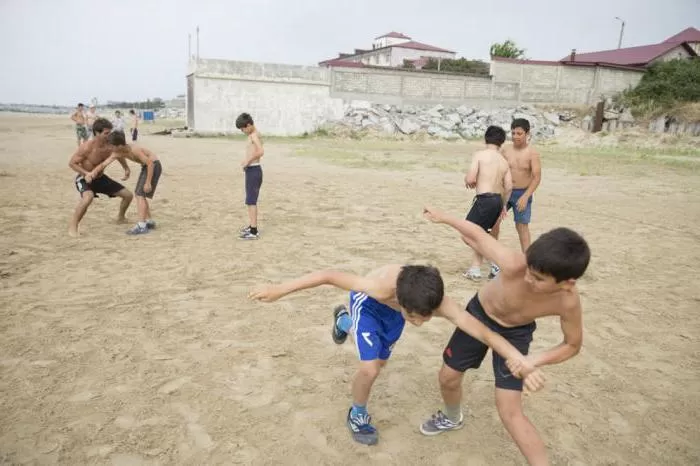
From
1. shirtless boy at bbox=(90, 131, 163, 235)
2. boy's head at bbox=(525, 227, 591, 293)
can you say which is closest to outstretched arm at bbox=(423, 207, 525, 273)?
boy's head at bbox=(525, 227, 591, 293)

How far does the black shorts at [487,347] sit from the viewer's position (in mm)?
2424

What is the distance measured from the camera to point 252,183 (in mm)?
6547

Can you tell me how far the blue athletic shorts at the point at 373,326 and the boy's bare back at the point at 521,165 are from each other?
3473 millimetres

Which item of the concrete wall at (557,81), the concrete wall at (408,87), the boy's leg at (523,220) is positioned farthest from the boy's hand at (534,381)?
the concrete wall at (557,81)

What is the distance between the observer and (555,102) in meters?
30.6

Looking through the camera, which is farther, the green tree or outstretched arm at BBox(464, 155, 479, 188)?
the green tree

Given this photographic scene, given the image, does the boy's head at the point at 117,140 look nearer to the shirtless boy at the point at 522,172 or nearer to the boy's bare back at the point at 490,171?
the boy's bare back at the point at 490,171

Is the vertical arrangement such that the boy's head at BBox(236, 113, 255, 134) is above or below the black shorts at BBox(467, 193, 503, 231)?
above

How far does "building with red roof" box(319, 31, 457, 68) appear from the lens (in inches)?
2156

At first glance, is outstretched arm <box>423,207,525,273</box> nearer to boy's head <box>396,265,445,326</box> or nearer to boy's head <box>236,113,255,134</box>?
boy's head <box>396,265,445,326</box>

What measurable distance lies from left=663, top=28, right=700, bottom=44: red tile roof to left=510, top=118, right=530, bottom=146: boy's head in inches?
1730

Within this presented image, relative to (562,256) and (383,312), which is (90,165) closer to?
(383,312)

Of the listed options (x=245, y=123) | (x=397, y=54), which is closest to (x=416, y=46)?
(x=397, y=54)

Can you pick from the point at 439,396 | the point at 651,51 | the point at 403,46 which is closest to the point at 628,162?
the point at 439,396
